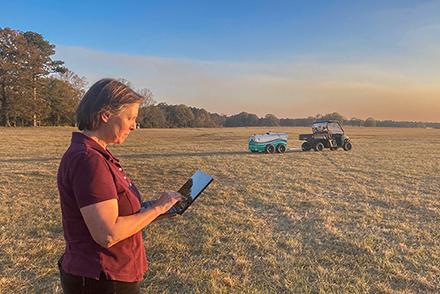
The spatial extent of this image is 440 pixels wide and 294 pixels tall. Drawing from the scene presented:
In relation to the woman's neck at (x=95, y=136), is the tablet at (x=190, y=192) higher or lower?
lower

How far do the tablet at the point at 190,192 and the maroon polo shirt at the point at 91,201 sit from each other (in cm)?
27

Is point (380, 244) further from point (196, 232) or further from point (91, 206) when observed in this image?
point (91, 206)

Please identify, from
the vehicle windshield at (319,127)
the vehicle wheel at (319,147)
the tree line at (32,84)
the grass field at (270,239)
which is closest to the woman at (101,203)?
the grass field at (270,239)

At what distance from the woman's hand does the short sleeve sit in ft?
0.88

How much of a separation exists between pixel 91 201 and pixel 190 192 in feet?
2.45

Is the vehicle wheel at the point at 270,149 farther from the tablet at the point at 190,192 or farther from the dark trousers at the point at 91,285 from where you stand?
the dark trousers at the point at 91,285

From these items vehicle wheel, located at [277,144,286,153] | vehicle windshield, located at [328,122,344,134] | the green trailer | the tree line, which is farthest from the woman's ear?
the tree line

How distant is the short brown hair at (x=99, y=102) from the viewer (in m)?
1.59

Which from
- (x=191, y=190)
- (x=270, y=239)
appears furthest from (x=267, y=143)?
(x=191, y=190)

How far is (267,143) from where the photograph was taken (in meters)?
18.0

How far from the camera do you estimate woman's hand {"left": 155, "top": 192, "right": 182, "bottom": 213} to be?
170cm

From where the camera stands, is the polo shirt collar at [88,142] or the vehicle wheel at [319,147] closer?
the polo shirt collar at [88,142]

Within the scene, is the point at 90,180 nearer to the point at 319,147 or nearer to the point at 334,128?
the point at 319,147

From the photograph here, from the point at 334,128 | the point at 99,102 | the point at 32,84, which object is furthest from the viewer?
the point at 32,84
